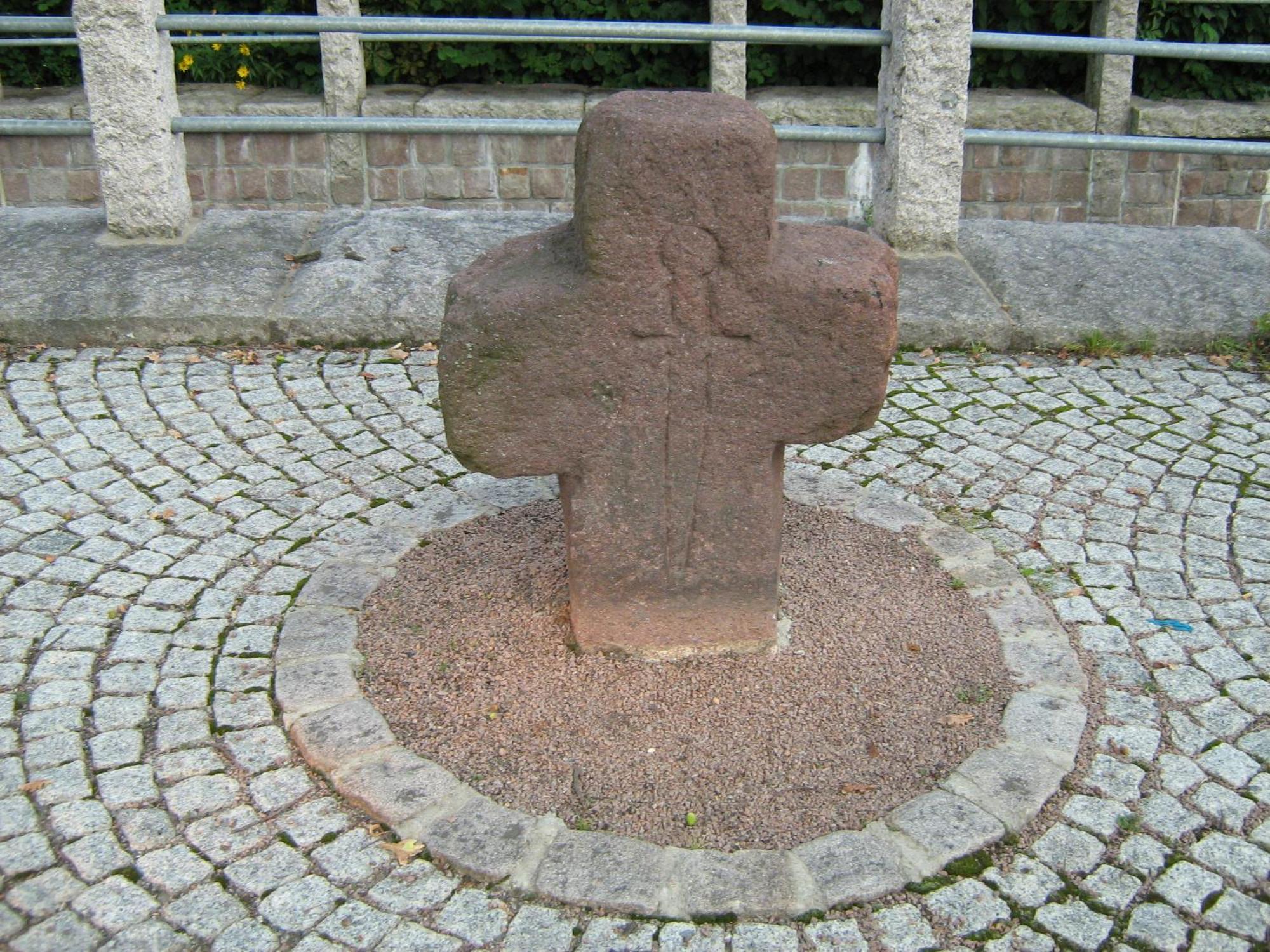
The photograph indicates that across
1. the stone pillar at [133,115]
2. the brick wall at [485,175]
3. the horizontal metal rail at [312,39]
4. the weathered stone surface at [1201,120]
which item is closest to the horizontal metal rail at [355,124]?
the stone pillar at [133,115]

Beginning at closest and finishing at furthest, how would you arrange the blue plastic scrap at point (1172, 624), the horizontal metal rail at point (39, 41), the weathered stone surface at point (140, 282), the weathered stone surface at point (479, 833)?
the weathered stone surface at point (479, 833), the blue plastic scrap at point (1172, 624), the weathered stone surface at point (140, 282), the horizontal metal rail at point (39, 41)

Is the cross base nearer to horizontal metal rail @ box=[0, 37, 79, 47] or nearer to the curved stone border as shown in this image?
the curved stone border

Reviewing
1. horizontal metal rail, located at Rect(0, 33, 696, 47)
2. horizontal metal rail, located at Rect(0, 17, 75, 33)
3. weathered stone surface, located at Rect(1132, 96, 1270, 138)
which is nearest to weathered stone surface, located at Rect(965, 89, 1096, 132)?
weathered stone surface, located at Rect(1132, 96, 1270, 138)

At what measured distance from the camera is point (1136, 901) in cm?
292

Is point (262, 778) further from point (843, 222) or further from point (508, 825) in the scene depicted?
point (843, 222)

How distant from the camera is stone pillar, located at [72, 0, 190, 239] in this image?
240 inches

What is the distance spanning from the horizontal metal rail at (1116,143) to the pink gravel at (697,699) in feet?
9.52

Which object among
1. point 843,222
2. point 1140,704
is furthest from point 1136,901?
point 843,222

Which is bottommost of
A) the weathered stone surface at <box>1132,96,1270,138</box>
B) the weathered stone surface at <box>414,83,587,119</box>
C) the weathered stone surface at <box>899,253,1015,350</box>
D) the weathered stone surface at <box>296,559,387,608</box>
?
the weathered stone surface at <box>296,559,387,608</box>

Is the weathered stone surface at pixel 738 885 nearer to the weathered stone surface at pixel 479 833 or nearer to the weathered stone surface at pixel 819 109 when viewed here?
the weathered stone surface at pixel 479 833

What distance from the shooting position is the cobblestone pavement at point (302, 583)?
2.87 meters

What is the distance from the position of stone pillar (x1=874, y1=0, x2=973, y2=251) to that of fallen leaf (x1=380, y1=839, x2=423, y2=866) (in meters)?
4.51

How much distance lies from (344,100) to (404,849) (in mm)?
7260

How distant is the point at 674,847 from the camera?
3.05 m
